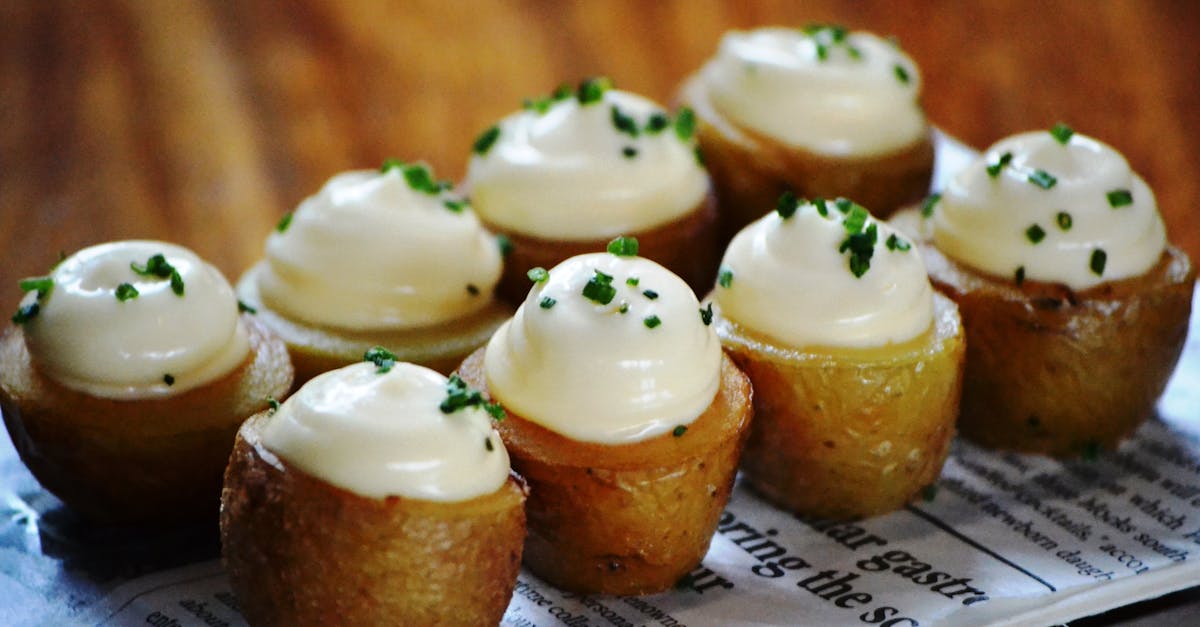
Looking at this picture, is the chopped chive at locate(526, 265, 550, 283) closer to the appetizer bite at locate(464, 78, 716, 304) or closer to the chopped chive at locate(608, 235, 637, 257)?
A: the chopped chive at locate(608, 235, 637, 257)

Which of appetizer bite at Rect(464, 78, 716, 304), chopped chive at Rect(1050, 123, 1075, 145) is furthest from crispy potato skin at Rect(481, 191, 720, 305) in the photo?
chopped chive at Rect(1050, 123, 1075, 145)

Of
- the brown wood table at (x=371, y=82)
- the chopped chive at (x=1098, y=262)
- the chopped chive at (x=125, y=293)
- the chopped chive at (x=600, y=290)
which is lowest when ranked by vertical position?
the brown wood table at (x=371, y=82)

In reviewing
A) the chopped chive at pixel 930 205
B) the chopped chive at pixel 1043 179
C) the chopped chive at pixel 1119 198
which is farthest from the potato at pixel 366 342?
the chopped chive at pixel 1119 198

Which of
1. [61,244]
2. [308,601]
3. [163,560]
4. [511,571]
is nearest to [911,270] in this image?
[511,571]

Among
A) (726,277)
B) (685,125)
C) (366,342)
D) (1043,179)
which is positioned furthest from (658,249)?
(1043,179)

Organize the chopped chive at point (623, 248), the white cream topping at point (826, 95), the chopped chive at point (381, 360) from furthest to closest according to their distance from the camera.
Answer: the white cream topping at point (826, 95) < the chopped chive at point (623, 248) < the chopped chive at point (381, 360)

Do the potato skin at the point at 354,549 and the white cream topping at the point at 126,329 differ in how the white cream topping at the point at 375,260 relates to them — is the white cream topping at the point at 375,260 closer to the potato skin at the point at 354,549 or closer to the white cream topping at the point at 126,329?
the white cream topping at the point at 126,329

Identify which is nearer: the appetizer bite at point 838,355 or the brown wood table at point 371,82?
the appetizer bite at point 838,355
